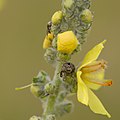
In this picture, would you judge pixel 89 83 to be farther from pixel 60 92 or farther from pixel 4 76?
pixel 4 76

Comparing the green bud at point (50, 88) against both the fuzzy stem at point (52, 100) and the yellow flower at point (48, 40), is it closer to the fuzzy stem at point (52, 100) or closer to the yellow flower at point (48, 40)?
the fuzzy stem at point (52, 100)

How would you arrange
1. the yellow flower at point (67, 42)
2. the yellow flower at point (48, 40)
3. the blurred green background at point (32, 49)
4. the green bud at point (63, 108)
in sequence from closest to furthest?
the yellow flower at point (67, 42) < the green bud at point (63, 108) < the yellow flower at point (48, 40) < the blurred green background at point (32, 49)

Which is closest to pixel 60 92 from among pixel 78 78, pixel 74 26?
pixel 78 78

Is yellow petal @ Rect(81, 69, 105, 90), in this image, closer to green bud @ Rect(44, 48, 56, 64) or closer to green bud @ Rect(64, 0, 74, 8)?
green bud @ Rect(44, 48, 56, 64)

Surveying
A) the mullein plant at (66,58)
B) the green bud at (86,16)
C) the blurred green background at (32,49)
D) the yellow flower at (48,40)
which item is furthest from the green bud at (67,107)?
the blurred green background at (32,49)

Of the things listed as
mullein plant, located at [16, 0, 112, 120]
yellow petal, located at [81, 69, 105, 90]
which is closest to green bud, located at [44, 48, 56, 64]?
mullein plant, located at [16, 0, 112, 120]
